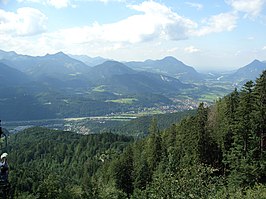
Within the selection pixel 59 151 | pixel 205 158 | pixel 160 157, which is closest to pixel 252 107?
pixel 205 158

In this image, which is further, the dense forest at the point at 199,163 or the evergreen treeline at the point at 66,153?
the evergreen treeline at the point at 66,153

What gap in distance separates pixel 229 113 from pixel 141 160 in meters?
19.8

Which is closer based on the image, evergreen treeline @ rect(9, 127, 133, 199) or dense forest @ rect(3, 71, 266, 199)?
dense forest @ rect(3, 71, 266, 199)

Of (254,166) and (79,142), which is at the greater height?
(254,166)

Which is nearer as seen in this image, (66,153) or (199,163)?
(199,163)

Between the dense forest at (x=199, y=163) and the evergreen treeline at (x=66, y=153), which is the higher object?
the dense forest at (x=199, y=163)

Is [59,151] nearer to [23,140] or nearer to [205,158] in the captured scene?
[23,140]

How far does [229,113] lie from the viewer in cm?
4522

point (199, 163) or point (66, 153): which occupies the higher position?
point (199, 163)

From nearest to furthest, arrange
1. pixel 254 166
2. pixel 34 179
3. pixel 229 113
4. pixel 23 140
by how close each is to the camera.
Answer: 1. pixel 254 166
2. pixel 229 113
3. pixel 34 179
4. pixel 23 140

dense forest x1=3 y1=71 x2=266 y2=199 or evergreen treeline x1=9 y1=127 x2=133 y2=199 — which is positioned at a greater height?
dense forest x1=3 y1=71 x2=266 y2=199

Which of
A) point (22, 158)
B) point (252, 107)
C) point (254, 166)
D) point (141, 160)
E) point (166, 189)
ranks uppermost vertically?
point (252, 107)

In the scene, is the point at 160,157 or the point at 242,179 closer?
the point at 242,179

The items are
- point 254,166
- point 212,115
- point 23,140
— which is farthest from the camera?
point 23,140
